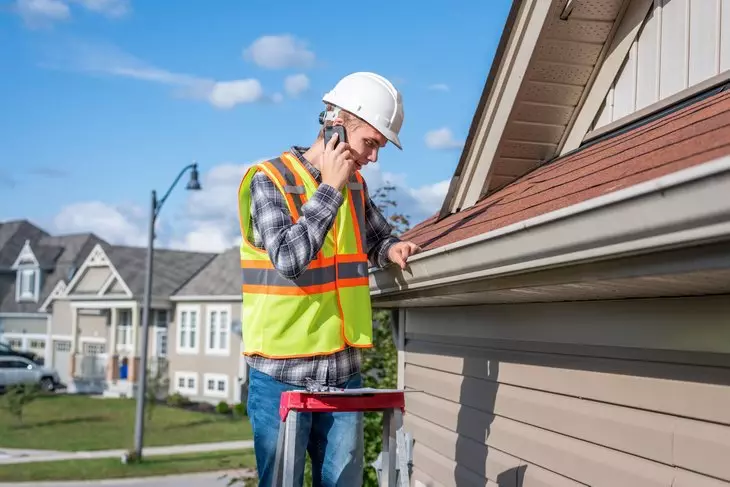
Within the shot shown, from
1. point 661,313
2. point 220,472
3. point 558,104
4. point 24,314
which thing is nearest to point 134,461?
point 220,472

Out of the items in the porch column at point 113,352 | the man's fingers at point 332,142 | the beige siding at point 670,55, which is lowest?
the porch column at point 113,352

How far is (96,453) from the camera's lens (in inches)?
852

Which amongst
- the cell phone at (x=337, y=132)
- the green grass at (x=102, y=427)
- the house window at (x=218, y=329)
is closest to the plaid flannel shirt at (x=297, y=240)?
the cell phone at (x=337, y=132)

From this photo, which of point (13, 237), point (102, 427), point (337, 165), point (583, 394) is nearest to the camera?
point (337, 165)

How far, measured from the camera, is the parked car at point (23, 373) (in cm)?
3650

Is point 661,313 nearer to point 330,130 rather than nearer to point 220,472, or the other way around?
point 330,130

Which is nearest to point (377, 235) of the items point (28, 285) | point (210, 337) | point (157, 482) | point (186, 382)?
point (157, 482)

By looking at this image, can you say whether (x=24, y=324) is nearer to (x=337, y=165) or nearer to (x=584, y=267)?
(x=337, y=165)

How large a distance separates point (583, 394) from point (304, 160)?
1365 millimetres

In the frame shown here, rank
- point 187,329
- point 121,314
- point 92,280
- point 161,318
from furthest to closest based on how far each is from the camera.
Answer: point 92,280, point 121,314, point 161,318, point 187,329

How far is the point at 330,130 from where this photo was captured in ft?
11.2

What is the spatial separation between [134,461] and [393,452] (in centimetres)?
1819

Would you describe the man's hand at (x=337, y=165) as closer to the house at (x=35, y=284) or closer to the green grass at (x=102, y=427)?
the green grass at (x=102, y=427)

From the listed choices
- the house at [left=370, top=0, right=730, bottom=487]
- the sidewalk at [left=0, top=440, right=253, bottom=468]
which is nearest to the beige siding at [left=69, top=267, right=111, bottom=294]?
the sidewalk at [left=0, top=440, right=253, bottom=468]
